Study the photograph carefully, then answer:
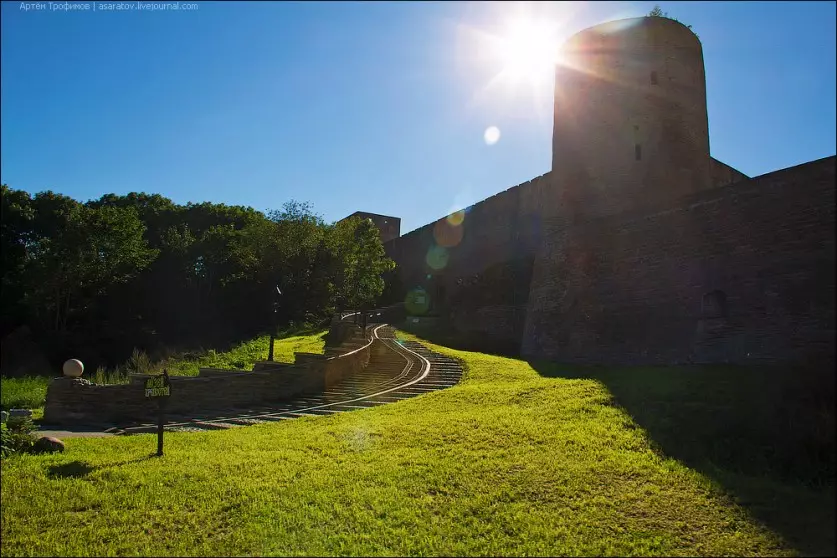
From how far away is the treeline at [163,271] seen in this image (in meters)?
24.0

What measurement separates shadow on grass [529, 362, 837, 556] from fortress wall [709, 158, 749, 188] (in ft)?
55.4

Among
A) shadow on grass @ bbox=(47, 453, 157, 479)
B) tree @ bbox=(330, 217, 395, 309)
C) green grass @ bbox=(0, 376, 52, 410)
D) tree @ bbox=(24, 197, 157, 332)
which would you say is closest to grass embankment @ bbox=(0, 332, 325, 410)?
green grass @ bbox=(0, 376, 52, 410)

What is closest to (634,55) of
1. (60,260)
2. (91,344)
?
(60,260)

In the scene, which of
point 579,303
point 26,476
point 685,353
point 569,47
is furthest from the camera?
point 569,47

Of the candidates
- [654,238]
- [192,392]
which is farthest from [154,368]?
[654,238]

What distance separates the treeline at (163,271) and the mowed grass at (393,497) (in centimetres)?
1510

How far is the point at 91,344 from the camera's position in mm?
27109

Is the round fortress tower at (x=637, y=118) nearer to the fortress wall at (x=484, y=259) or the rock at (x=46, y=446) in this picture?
the fortress wall at (x=484, y=259)

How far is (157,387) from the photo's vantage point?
21.9ft

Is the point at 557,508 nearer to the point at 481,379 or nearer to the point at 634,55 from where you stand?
the point at 481,379

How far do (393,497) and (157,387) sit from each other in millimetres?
3681

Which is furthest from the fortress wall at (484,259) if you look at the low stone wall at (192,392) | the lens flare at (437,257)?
the low stone wall at (192,392)

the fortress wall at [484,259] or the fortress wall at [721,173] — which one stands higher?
the fortress wall at [721,173]

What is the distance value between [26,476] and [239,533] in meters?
2.85
